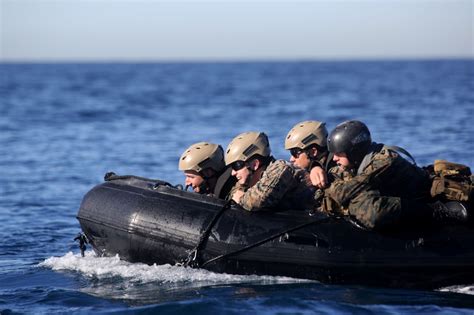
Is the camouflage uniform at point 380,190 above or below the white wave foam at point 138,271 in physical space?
above

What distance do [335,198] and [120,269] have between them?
2942 millimetres

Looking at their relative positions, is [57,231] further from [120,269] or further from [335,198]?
[335,198]

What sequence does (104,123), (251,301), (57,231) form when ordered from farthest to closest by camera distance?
(104,123) < (57,231) < (251,301)

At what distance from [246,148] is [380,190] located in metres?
1.65

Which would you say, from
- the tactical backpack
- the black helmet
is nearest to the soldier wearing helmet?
the black helmet

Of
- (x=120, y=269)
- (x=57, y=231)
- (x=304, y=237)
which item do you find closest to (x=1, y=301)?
(x=120, y=269)

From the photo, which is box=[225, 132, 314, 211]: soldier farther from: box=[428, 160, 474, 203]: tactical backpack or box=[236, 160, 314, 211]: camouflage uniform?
box=[428, 160, 474, 203]: tactical backpack

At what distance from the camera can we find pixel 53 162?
80.3ft

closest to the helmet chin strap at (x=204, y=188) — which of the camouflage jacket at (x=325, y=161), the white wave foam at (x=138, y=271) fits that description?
the white wave foam at (x=138, y=271)

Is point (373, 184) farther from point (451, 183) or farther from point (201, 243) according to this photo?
point (201, 243)

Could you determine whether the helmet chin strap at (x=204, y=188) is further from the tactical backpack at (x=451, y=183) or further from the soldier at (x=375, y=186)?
the tactical backpack at (x=451, y=183)

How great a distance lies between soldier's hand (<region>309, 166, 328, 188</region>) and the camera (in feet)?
35.2

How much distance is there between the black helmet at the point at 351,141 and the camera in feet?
34.5

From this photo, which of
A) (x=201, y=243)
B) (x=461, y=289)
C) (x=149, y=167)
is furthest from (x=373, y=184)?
(x=149, y=167)
